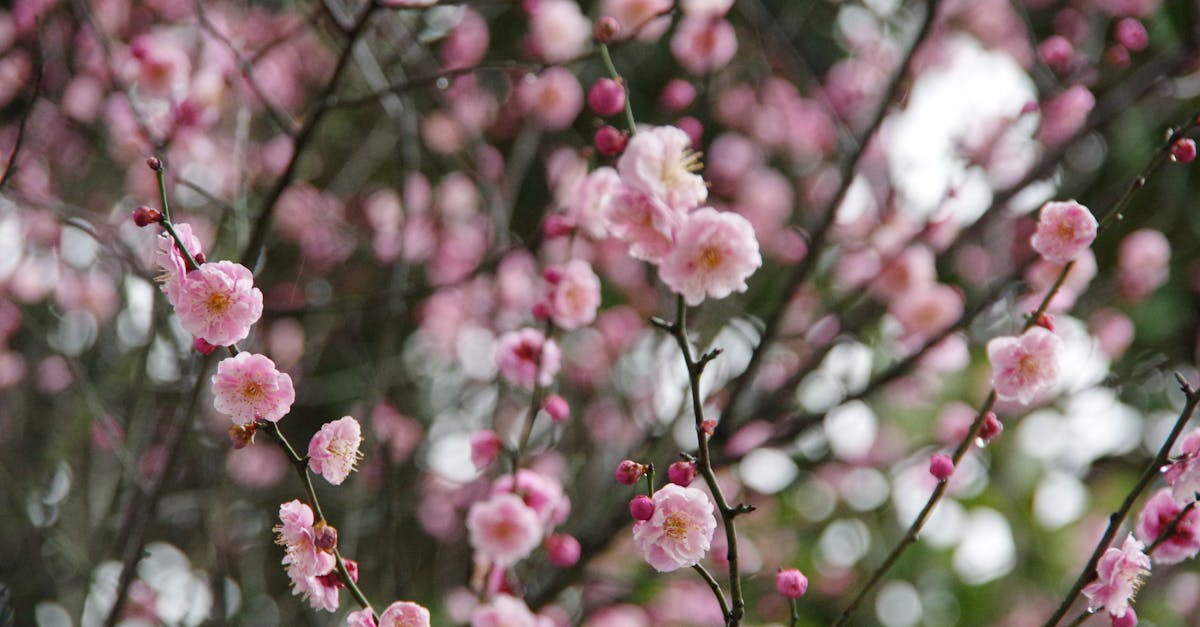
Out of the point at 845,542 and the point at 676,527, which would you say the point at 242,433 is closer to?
the point at 676,527

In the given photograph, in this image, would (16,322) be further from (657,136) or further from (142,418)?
(657,136)

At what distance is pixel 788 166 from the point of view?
279 cm

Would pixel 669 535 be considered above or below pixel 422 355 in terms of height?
above

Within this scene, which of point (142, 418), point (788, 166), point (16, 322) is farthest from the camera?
point (788, 166)

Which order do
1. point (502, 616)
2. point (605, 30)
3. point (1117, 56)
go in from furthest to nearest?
1. point (1117, 56)
2. point (502, 616)
3. point (605, 30)

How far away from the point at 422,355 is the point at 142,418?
835mm

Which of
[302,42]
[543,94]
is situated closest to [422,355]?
[543,94]

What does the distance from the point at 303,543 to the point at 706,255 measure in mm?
421

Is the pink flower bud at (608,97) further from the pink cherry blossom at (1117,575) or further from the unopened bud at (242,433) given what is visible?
the pink cherry blossom at (1117,575)

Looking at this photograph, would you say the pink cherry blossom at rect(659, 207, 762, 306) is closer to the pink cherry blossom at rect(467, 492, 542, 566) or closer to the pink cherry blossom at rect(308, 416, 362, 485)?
the pink cherry blossom at rect(308, 416, 362, 485)

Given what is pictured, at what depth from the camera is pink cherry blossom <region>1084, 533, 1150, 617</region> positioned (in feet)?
2.97

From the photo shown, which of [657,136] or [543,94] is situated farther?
[543,94]

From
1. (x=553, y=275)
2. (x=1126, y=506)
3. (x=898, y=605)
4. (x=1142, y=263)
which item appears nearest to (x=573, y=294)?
(x=553, y=275)

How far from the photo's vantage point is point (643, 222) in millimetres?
898
